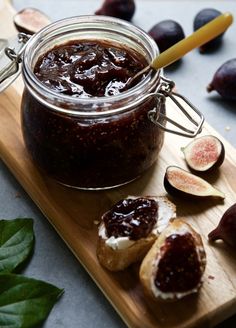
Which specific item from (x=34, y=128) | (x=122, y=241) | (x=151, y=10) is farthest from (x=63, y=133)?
(x=151, y=10)

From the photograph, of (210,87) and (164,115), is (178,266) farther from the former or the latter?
(210,87)

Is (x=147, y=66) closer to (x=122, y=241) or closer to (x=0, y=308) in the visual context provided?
(x=122, y=241)

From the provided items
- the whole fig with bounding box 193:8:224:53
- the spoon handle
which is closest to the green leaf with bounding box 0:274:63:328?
the spoon handle

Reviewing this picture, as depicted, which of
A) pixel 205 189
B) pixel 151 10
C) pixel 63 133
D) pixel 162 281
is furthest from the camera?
pixel 151 10

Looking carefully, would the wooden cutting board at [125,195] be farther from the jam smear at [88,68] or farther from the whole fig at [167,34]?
the whole fig at [167,34]

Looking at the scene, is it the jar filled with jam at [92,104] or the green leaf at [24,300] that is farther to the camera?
the jar filled with jam at [92,104]

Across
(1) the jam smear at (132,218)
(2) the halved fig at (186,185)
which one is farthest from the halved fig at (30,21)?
(1) the jam smear at (132,218)

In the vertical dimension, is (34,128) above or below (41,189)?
above
